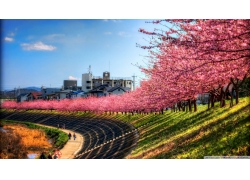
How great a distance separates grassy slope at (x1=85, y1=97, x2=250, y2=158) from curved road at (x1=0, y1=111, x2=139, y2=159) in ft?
0.92

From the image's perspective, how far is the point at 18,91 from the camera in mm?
6750

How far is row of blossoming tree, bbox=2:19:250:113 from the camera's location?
436 cm

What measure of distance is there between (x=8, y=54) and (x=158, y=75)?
3333 mm

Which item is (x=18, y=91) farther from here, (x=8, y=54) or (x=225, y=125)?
(x=225, y=125)

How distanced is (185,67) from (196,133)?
2.17 m

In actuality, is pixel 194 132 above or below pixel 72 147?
above

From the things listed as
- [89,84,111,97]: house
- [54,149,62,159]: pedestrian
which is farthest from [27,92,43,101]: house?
[54,149,62,159]: pedestrian

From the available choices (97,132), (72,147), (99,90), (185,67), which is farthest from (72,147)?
(185,67)

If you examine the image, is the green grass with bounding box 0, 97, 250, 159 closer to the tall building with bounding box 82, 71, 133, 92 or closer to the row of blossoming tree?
the row of blossoming tree

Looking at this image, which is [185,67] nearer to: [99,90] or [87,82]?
[87,82]

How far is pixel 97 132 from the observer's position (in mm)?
7508

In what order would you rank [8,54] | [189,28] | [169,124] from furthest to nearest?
[169,124] → [8,54] → [189,28]
